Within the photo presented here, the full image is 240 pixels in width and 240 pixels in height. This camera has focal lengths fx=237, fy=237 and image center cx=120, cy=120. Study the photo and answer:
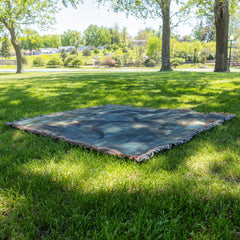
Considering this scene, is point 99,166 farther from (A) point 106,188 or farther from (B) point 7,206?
(B) point 7,206

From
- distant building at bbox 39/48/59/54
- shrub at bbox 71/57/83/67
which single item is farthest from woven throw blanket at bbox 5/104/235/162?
distant building at bbox 39/48/59/54

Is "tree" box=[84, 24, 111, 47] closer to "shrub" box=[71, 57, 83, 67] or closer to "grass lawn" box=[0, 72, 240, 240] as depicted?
"shrub" box=[71, 57, 83, 67]

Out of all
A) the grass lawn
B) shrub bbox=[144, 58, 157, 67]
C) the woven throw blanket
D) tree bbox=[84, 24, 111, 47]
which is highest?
tree bbox=[84, 24, 111, 47]

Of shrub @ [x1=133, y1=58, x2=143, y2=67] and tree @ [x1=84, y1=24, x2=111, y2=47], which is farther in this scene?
tree @ [x1=84, y1=24, x2=111, y2=47]

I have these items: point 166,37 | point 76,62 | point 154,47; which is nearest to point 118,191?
point 166,37

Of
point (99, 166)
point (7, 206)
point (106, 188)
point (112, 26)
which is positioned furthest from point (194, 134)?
point (112, 26)

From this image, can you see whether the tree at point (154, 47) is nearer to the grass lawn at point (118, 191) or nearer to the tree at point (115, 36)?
the tree at point (115, 36)

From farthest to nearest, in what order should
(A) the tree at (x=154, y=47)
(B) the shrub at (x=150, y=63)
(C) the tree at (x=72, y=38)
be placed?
(C) the tree at (x=72, y=38) < (A) the tree at (x=154, y=47) < (B) the shrub at (x=150, y=63)

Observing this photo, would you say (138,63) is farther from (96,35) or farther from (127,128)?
(96,35)

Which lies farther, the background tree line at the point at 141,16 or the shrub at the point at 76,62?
the shrub at the point at 76,62

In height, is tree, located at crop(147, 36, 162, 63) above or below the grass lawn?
above

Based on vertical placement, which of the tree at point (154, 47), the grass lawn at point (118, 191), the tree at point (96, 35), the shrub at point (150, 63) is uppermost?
the tree at point (96, 35)

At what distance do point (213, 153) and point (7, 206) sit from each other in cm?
187

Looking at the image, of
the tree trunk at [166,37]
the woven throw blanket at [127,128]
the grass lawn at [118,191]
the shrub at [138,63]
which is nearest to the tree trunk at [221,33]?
the tree trunk at [166,37]
